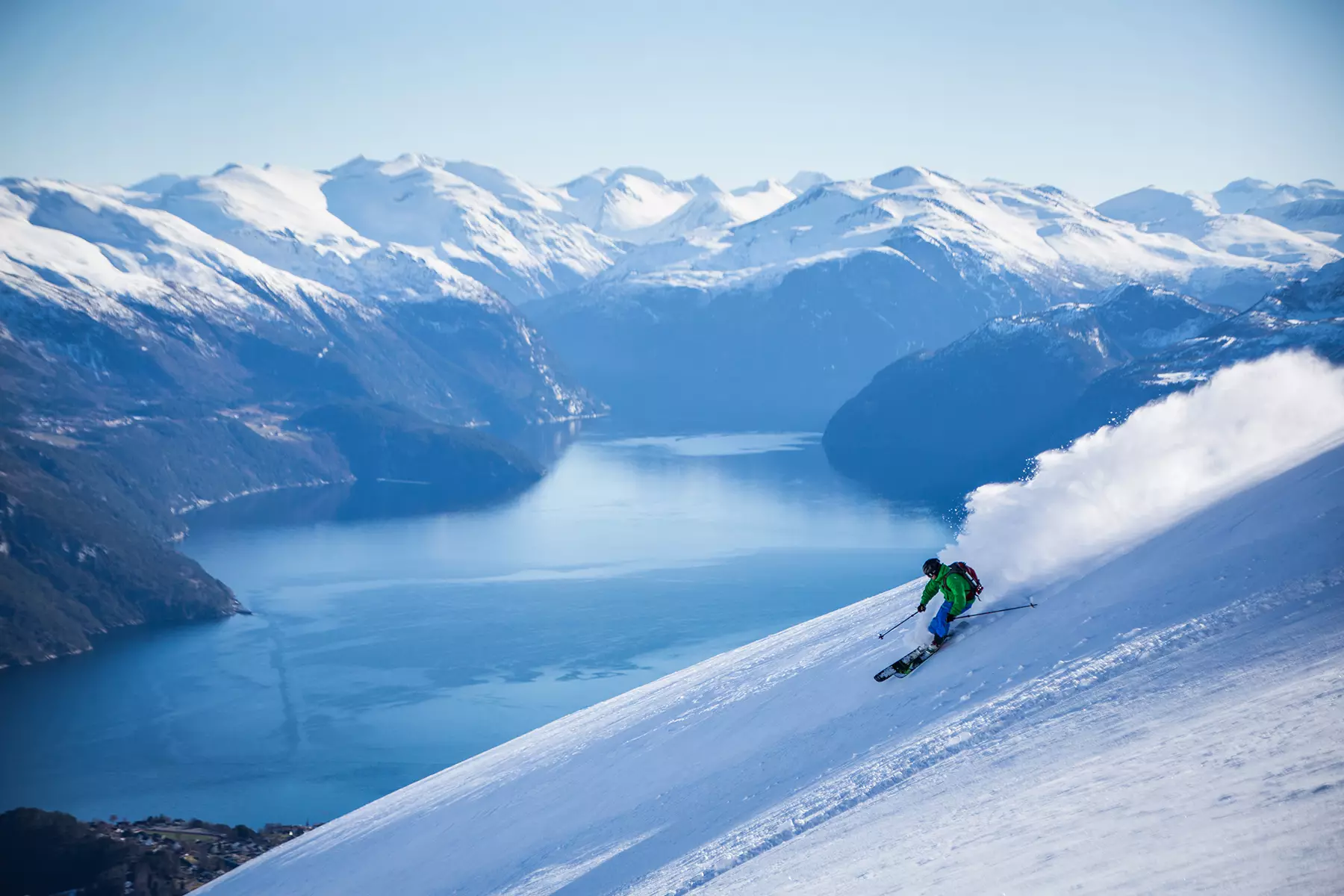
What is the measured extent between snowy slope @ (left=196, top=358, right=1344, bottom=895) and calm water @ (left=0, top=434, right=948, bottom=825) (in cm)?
386

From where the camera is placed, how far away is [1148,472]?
1691cm

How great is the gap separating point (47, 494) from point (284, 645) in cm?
4774

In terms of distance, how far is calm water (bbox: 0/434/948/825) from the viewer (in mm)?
66312

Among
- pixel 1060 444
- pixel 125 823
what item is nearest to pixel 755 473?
pixel 1060 444

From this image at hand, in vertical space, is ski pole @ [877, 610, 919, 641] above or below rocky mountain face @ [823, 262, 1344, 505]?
below

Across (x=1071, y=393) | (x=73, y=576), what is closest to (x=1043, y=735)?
(x=73, y=576)

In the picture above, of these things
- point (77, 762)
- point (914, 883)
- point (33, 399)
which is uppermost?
point (33, 399)

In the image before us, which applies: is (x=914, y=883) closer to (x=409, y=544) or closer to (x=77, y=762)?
(x=77, y=762)

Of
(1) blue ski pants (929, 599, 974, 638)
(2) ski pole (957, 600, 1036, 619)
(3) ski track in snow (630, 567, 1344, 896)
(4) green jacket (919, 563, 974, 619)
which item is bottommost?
(3) ski track in snow (630, 567, 1344, 896)

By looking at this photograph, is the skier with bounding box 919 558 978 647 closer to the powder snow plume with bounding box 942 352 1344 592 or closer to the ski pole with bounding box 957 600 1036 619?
the ski pole with bounding box 957 600 1036 619

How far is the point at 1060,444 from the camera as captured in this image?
516 feet

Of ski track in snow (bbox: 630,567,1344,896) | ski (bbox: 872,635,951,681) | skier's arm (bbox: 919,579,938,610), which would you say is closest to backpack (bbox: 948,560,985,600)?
skier's arm (bbox: 919,579,938,610)

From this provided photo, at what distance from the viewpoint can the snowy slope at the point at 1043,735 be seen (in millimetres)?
9266

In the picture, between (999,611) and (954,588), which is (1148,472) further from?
(954,588)
